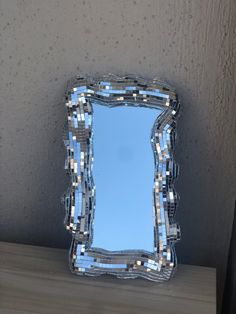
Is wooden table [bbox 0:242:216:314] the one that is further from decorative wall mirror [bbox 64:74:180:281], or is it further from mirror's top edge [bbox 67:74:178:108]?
mirror's top edge [bbox 67:74:178:108]

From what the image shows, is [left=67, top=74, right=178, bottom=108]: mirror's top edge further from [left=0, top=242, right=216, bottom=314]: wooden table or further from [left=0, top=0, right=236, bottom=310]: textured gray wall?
[left=0, top=242, right=216, bottom=314]: wooden table

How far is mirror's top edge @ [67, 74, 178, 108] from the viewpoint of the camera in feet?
3.10

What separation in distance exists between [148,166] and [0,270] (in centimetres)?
36

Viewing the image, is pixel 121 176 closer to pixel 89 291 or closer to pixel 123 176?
pixel 123 176

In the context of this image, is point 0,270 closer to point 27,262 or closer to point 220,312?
point 27,262

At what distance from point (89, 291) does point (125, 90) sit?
1.28 ft

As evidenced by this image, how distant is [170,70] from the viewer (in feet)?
3.17

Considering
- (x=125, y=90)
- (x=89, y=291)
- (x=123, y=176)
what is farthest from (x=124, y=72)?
(x=89, y=291)

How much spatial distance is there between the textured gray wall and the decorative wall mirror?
56 millimetres

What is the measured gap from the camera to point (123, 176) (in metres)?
0.97

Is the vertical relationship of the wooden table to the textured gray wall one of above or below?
below

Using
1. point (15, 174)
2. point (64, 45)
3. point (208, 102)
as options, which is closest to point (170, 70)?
point (208, 102)

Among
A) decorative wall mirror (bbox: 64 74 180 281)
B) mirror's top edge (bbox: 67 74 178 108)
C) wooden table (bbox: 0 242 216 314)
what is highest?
mirror's top edge (bbox: 67 74 178 108)

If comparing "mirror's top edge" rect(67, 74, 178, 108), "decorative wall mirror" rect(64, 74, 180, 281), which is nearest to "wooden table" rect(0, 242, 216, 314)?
"decorative wall mirror" rect(64, 74, 180, 281)
